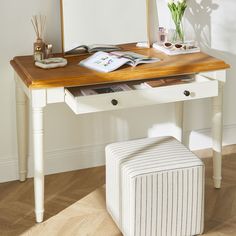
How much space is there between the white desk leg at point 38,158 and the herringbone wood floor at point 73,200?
0.08m

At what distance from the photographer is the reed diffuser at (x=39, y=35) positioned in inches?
120

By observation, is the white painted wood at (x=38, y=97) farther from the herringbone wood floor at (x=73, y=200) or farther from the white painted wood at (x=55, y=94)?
the herringbone wood floor at (x=73, y=200)

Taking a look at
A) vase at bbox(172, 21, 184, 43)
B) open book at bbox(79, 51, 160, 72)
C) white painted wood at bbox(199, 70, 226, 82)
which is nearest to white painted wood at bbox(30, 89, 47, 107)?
open book at bbox(79, 51, 160, 72)

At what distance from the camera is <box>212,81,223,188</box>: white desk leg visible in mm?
3138

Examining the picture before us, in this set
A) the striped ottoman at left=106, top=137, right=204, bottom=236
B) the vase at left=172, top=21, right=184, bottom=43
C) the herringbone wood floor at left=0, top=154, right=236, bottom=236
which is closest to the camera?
the striped ottoman at left=106, top=137, right=204, bottom=236

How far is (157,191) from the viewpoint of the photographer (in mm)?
2652

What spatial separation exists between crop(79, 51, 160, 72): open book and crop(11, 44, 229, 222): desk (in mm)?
30

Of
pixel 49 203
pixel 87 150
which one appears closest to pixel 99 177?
pixel 87 150

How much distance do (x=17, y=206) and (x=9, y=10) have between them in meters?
0.99

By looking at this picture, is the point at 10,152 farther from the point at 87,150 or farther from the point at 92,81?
the point at 92,81

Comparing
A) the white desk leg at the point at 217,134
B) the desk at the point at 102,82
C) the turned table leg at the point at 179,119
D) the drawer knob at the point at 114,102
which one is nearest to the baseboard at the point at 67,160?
the turned table leg at the point at 179,119

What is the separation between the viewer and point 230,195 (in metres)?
3.22

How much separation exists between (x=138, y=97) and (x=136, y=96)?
11 millimetres

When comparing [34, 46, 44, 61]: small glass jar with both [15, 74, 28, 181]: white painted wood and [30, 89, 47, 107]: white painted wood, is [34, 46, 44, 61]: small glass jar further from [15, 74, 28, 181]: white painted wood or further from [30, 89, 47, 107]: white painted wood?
[30, 89, 47, 107]: white painted wood
